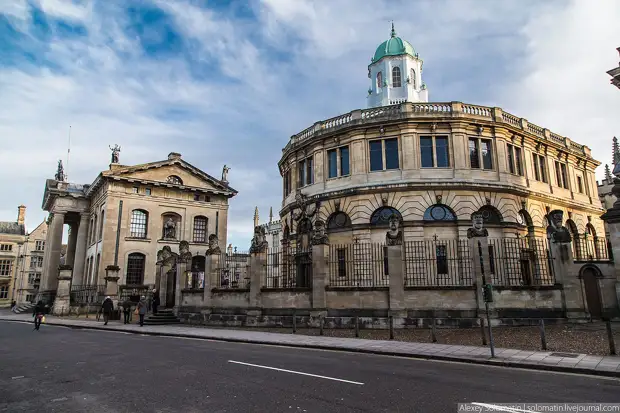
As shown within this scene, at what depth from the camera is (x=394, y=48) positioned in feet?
156

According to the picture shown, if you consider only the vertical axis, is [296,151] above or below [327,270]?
above

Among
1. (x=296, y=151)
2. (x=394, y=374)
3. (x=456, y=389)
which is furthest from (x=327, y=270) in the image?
(x=296, y=151)

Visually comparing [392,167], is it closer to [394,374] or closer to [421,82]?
[394,374]

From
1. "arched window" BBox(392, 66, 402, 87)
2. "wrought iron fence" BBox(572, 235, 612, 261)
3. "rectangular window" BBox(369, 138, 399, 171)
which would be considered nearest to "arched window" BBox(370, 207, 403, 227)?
"rectangular window" BBox(369, 138, 399, 171)

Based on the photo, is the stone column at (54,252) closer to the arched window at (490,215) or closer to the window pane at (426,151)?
the window pane at (426,151)

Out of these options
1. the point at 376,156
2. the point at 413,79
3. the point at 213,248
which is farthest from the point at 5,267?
the point at 376,156

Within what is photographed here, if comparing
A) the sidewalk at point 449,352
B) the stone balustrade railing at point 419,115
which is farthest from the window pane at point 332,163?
the sidewalk at point 449,352

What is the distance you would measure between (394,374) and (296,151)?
2552 centimetres

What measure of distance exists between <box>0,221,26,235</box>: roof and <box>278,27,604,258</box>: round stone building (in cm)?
7591

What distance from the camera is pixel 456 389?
7547mm

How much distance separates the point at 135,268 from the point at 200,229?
7.74 metres

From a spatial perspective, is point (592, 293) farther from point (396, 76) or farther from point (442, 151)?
point (396, 76)

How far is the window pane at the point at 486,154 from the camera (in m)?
27.8

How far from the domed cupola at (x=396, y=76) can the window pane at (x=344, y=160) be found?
19.4 metres
